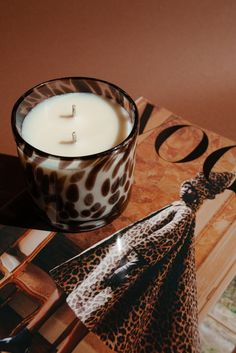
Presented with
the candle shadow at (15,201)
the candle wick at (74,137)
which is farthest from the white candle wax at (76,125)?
the candle shadow at (15,201)

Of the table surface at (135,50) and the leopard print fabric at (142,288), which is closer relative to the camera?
the leopard print fabric at (142,288)

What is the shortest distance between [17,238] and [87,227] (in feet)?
0.27

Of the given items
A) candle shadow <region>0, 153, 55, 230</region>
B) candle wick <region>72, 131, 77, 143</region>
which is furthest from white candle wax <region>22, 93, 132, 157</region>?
candle shadow <region>0, 153, 55, 230</region>

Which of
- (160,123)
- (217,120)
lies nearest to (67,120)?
(160,123)

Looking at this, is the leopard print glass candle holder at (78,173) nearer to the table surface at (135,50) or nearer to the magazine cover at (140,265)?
the magazine cover at (140,265)

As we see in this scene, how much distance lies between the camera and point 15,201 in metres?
0.57

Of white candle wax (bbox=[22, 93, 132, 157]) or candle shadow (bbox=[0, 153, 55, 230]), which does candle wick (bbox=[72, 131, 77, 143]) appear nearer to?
white candle wax (bbox=[22, 93, 132, 157])

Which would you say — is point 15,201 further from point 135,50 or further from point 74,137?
point 135,50

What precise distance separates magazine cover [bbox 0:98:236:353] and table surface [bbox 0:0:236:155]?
6.9 inches

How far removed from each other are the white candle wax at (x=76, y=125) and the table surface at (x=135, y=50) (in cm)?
20

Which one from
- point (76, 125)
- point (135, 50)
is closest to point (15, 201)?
point (76, 125)

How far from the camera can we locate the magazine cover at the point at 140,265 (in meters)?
0.46

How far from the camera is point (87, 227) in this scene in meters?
0.53

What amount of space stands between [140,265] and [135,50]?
48 centimetres
